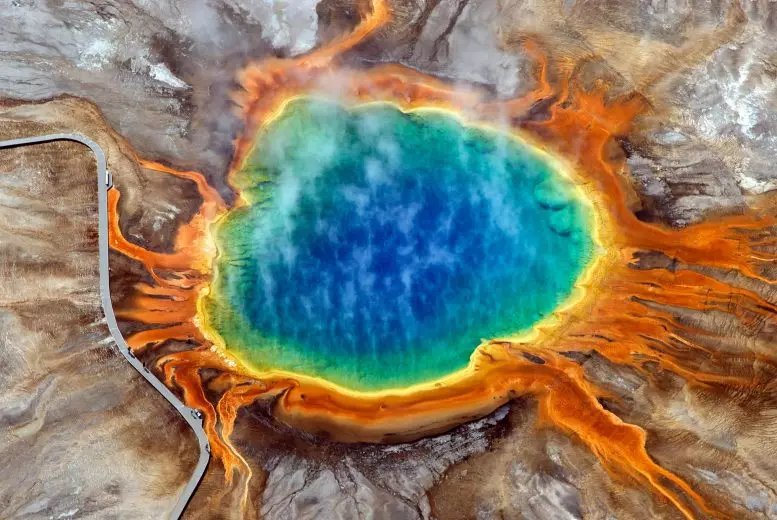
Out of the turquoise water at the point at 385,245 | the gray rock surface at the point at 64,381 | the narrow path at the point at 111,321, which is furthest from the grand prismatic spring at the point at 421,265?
the gray rock surface at the point at 64,381

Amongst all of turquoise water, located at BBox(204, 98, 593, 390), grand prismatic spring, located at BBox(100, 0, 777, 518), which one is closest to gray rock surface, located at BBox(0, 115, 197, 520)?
grand prismatic spring, located at BBox(100, 0, 777, 518)

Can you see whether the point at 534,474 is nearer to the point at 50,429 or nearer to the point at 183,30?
the point at 50,429

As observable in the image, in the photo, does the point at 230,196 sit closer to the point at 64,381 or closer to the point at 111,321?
the point at 111,321

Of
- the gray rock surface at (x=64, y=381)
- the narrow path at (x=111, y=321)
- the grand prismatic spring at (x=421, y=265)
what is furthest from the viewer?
the grand prismatic spring at (x=421, y=265)

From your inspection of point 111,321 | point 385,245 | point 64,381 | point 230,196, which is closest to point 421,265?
point 385,245

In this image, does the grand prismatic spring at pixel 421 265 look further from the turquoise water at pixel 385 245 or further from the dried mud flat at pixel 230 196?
the dried mud flat at pixel 230 196

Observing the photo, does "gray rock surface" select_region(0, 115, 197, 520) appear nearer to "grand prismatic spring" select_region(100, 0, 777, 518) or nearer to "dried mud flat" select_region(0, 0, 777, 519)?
"dried mud flat" select_region(0, 0, 777, 519)

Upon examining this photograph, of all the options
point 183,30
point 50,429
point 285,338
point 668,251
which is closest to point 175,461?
point 50,429
